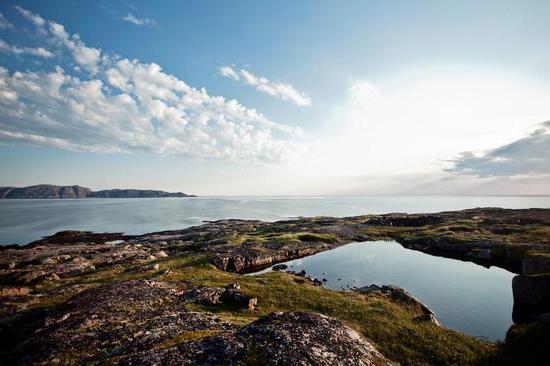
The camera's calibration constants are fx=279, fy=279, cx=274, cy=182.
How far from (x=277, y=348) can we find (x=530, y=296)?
132ft

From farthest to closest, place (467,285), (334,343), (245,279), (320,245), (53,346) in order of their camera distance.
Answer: (320,245) < (467,285) < (245,279) < (53,346) < (334,343)

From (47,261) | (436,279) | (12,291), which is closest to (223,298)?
(12,291)

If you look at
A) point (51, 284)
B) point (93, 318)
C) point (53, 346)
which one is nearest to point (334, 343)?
point (53, 346)

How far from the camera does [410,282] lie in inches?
2216

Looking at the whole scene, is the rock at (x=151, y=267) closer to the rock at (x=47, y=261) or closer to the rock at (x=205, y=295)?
the rock at (x=205, y=295)

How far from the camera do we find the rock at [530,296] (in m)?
36.1

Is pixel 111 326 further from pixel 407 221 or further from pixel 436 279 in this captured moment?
pixel 407 221

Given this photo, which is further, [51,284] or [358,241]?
[358,241]

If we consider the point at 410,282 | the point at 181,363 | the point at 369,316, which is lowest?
the point at 410,282

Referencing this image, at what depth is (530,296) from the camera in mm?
37250

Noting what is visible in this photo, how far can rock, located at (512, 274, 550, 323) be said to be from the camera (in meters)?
36.1

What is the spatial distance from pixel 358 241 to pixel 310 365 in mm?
90321

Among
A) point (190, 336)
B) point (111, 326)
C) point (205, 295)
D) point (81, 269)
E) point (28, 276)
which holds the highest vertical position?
point (190, 336)

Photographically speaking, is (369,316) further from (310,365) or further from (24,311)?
(24,311)
